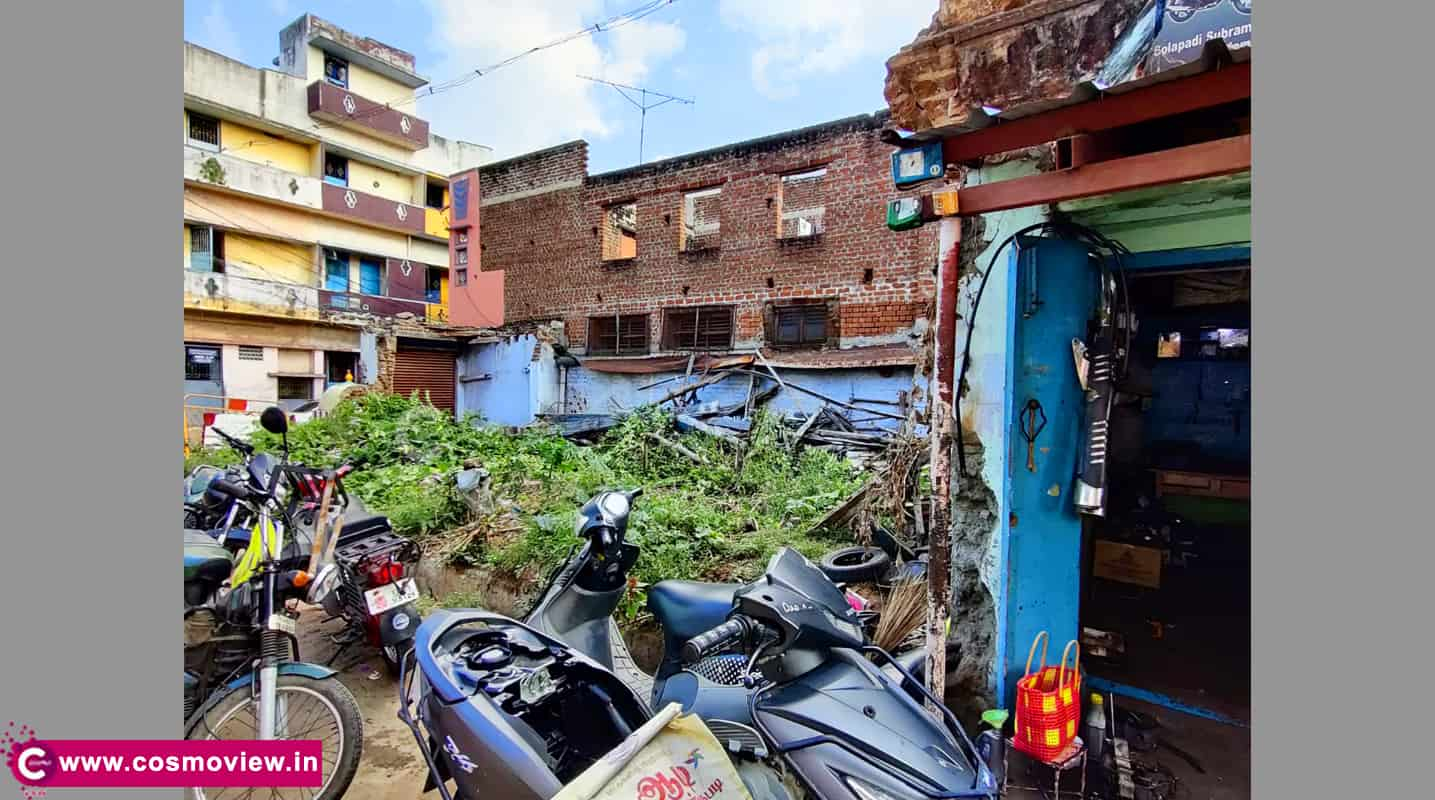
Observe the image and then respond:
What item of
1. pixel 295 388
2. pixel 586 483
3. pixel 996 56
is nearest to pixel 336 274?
pixel 295 388

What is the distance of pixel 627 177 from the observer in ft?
46.6

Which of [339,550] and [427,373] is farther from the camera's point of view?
[427,373]

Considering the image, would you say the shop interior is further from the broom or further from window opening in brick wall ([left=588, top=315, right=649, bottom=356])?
window opening in brick wall ([left=588, top=315, right=649, bottom=356])

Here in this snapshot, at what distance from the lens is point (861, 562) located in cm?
477

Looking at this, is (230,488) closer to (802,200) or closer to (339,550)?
(339,550)

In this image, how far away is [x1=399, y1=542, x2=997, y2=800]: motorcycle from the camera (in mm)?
2004

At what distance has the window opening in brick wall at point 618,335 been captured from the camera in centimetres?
1387

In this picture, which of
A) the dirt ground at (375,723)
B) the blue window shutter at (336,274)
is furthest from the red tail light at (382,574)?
the blue window shutter at (336,274)

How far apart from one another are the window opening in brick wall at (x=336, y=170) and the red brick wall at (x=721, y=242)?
10420mm

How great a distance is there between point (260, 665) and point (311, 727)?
0.34m

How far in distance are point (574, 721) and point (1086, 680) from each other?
2951mm

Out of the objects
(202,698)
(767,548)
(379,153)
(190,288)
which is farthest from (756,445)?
(379,153)

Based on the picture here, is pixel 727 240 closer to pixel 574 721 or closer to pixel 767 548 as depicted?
pixel 767 548

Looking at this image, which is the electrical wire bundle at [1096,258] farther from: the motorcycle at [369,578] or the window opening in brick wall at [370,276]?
the window opening in brick wall at [370,276]
